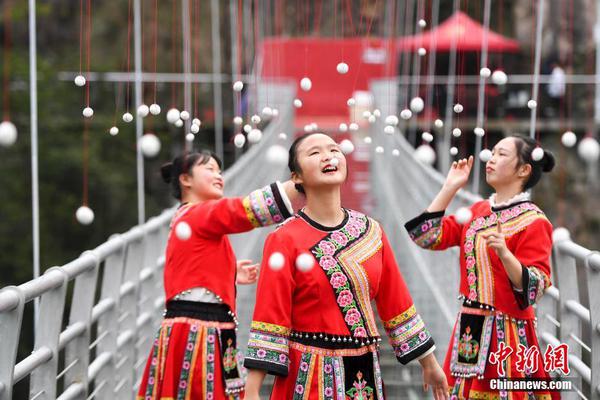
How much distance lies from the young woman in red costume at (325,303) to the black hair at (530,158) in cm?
84

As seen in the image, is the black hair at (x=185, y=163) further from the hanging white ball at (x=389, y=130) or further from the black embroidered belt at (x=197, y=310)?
the hanging white ball at (x=389, y=130)

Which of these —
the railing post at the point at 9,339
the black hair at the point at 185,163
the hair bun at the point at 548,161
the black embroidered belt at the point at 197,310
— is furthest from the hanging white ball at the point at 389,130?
the railing post at the point at 9,339

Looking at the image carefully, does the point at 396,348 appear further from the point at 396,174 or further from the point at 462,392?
the point at 396,174

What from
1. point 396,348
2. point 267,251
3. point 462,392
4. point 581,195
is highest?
point 267,251

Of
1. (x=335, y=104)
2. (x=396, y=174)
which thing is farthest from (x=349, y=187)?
(x=335, y=104)

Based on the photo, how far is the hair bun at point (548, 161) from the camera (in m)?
3.80

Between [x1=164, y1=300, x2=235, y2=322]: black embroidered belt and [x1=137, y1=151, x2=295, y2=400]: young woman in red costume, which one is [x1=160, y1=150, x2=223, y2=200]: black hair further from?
[x1=164, y1=300, x2=235, y2=322]: black embroidered belt

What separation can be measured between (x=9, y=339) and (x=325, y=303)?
898 millimetres

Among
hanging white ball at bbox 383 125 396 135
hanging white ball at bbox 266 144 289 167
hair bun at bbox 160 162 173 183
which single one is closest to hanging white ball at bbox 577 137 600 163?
hanging white ball at bbox 383 125 396 135

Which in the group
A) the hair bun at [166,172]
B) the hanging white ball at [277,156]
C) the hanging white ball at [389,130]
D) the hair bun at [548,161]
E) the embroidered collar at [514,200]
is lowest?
the embroidered collar at [514,200]

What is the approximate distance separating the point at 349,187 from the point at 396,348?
9.24 meters

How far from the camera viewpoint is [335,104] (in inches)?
624

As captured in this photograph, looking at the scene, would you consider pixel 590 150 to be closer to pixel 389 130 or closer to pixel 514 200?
pixel 514 200

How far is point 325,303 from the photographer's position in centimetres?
304
